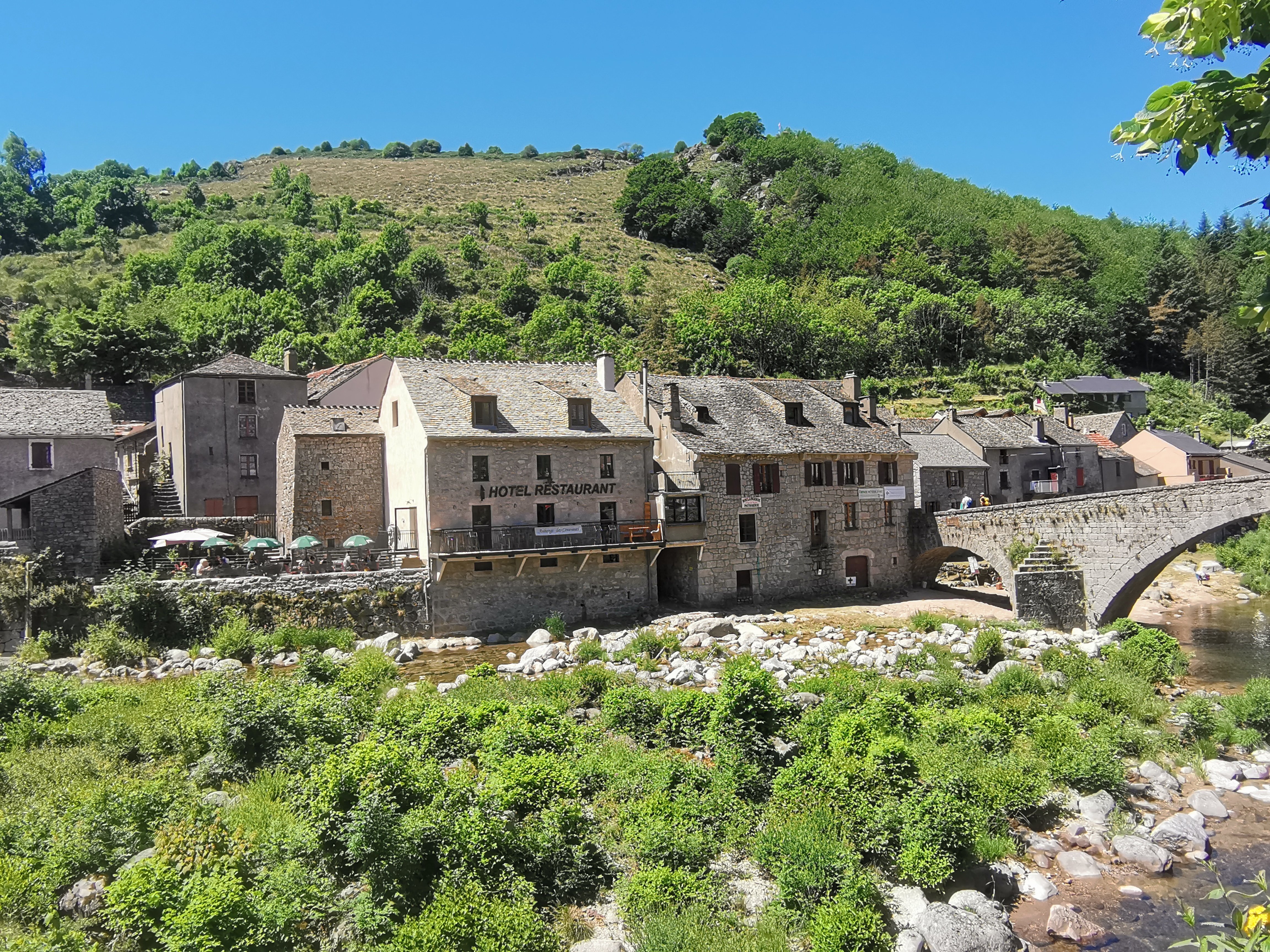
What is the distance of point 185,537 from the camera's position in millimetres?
30938

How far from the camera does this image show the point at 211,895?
10.7 metres

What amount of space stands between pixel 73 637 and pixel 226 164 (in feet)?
627

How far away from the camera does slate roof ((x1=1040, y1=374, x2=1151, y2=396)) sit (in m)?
75.6

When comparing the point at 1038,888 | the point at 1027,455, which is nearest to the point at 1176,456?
the point at 1027,455

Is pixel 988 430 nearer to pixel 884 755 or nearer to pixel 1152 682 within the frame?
pixel 1152 682

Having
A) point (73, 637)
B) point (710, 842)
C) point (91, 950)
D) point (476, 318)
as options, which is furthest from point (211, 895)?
point (476, 318)

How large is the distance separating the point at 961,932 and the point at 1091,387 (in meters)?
74.7

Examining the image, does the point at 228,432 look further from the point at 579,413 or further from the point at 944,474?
the point at 944,474

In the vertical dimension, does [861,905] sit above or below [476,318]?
below

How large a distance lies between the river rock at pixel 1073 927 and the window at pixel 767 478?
24.9 metres

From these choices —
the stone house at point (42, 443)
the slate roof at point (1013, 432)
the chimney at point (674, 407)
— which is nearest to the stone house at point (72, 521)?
the stone house at point (42, 443)

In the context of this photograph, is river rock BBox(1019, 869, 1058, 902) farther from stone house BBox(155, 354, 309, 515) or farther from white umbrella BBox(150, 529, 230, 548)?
stone house BBox(155, 354, 309, 515)

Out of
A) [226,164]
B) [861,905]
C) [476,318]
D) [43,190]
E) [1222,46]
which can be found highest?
[226,164]

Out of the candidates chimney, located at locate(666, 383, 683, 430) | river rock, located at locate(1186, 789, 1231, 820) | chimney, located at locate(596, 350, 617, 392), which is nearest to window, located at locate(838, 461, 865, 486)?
chimney, located at locate(666, 383, 683, 430)
